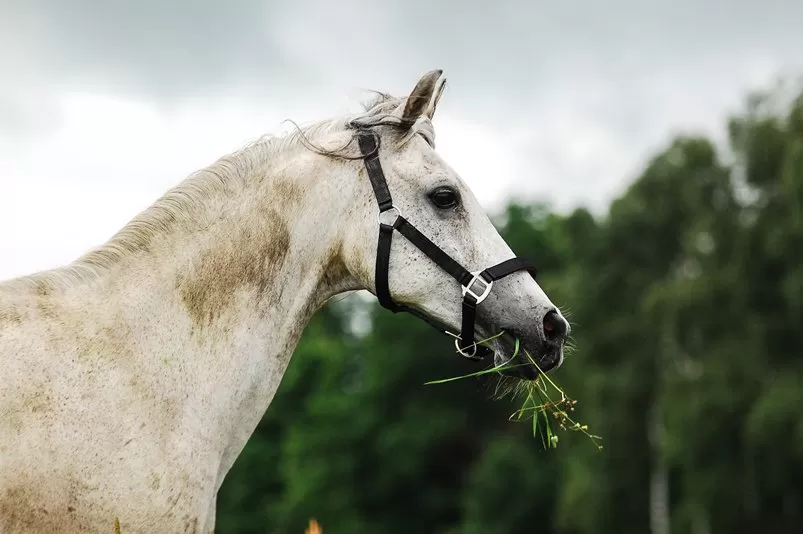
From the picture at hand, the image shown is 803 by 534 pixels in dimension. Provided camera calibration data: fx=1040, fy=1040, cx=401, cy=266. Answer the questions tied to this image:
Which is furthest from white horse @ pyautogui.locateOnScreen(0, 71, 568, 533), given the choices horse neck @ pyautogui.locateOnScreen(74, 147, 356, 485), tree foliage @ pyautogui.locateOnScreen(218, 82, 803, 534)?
tree foliage @ pyautogui.locateOnScreen(218, 82, 803, 534)

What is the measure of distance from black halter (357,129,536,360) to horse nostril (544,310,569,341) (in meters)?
0.30

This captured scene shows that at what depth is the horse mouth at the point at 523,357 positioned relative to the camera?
18.7ft

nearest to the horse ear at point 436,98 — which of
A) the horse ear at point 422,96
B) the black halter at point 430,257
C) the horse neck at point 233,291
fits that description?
the horse ear at point 422,96

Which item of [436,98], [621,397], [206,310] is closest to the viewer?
[206,310]

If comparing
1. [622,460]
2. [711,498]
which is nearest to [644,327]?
[622,460]

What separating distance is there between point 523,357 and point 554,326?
0.80 feet

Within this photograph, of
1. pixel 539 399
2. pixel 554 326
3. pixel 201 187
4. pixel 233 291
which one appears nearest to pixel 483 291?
pixel 554 326

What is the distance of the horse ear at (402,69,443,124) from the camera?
5.80 meters

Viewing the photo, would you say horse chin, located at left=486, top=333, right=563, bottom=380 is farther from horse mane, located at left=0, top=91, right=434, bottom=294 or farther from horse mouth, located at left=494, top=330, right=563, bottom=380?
horse mane, located at left=0, top=91, right=434, bottom=294

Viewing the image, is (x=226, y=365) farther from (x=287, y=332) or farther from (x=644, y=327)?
(x=644, y=327)

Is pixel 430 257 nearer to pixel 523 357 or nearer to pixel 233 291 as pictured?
pixel 523 357

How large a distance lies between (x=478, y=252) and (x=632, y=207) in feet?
130

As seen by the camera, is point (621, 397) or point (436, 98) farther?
point (621, 397)

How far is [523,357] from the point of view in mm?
5754
